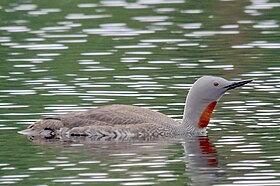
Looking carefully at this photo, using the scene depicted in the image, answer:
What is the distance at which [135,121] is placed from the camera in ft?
59.2

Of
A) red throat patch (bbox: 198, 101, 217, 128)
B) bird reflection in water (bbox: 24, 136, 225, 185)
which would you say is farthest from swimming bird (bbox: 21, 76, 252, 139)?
bird reflection in water (bbox: 24, 136, 225, 185)

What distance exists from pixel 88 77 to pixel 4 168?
683 cm

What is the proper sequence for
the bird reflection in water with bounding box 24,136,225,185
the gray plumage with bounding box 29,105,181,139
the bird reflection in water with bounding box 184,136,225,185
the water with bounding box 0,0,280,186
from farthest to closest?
the gray plumage with bounding box 29,105,181,139 → the water with bounding box 0,0,280,186 → the bird reflection in water with bounding box 24,136,225,185 → the bird reflection in water with bounding box 184,136,225,185

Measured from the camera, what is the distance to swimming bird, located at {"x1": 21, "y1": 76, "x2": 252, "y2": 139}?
706 inches

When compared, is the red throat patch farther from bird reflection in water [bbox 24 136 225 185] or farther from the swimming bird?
bird reflection in water [bbox 24 136 225 185]

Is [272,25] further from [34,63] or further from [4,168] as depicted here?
[4,168]

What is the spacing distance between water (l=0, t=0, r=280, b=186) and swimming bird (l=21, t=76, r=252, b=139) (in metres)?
0.34

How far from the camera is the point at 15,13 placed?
31.6 m

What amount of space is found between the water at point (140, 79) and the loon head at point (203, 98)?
1.10 ft

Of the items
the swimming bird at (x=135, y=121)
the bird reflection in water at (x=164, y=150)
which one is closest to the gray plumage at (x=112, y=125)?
the swimming bird at (x=135, y=121)

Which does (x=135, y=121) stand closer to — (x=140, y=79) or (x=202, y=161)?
(x=202, y=161)

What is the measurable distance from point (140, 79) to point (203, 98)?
3671mm

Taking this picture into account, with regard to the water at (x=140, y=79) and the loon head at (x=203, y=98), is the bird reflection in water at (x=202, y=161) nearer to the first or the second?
the water at (x=140, y=79)

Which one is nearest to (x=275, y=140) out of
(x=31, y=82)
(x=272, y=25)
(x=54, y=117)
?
(x=54, y=117)
